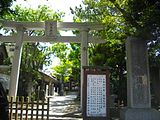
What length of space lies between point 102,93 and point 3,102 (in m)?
5.34

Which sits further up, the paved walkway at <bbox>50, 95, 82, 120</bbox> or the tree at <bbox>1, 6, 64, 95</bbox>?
the tree at <bbox>1, 6, 64, 95</bbox>

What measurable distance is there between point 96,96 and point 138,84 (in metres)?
2.16

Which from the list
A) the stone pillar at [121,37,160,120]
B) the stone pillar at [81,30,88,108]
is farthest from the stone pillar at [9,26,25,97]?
the stone pillar at [121,37,160,120]

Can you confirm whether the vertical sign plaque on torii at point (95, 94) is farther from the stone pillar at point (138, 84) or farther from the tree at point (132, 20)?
the tree at point (132, 20)

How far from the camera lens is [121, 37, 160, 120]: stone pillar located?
43.4ft

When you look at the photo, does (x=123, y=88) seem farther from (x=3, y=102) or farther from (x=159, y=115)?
(x=3, y=102)

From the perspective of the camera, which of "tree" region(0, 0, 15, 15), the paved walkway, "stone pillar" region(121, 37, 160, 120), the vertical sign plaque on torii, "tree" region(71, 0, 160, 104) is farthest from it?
the paved walkway

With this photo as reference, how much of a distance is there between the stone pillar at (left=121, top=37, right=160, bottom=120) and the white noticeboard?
1.22m

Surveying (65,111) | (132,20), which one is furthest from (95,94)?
(65,111)

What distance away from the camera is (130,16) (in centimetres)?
1341

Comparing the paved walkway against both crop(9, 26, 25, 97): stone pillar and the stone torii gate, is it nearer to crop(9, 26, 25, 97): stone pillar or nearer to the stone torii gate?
crop(9, 26, 25, 97): stone pillar

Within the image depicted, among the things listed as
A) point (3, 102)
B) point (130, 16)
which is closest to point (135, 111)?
point (130, 16)

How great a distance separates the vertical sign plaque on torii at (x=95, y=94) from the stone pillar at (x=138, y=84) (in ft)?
3.93

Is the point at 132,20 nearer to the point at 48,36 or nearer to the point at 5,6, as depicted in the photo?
the point at 5,6
